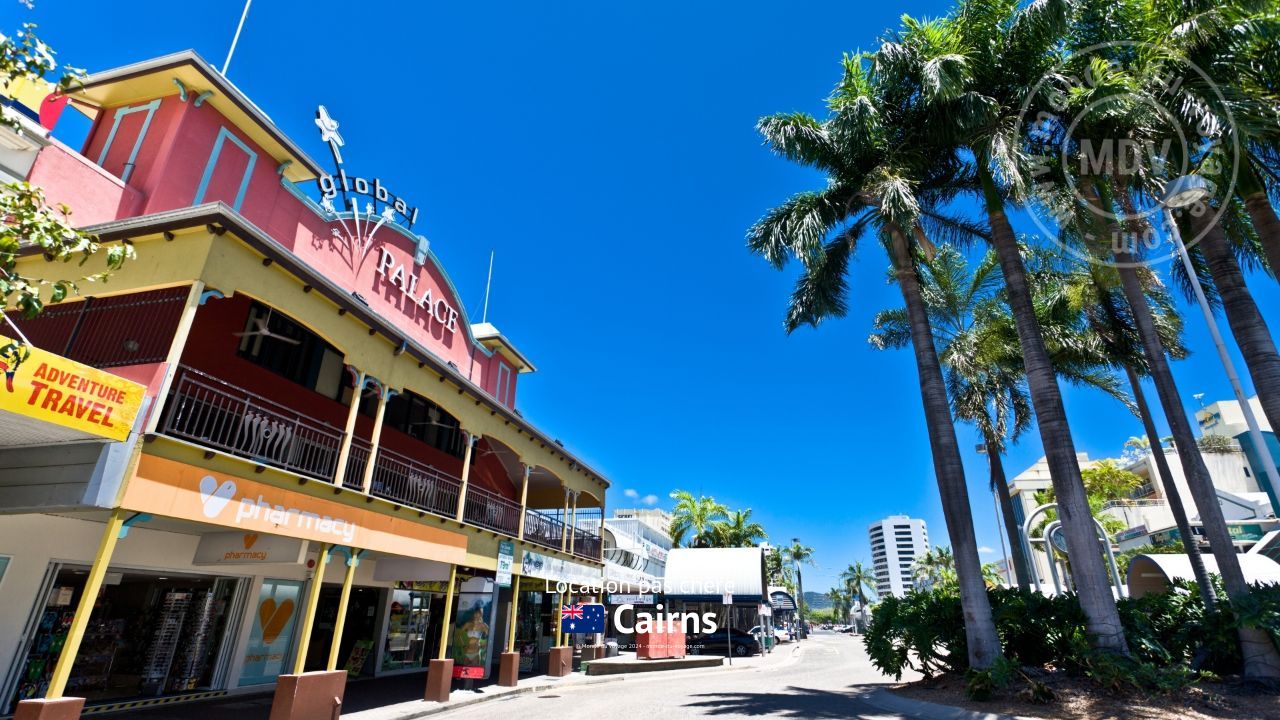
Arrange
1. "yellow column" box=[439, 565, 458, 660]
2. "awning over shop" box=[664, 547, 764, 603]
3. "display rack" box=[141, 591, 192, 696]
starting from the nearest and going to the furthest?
"display rack" box=[141, 591, 192, 696] → "yellow column" box=[439, 565, 458, 660] → "awning over shop" box=[664, 547, 764, 603]

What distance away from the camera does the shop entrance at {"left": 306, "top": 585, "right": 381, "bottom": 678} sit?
15.7 metres

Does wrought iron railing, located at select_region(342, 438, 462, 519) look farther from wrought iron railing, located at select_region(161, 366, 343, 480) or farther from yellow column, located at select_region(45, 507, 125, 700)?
yellow column, located at select_region(45, 507, 125, 700)

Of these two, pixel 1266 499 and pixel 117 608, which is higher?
pixel 1266 499

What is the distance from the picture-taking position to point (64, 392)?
22.8 ft

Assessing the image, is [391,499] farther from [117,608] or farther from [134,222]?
[134,222]

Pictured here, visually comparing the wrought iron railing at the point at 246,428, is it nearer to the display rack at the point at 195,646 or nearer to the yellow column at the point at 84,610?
the yellow column at the point at 84,610

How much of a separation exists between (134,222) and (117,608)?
796 cm

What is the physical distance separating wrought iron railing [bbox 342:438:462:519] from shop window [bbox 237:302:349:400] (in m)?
1.85

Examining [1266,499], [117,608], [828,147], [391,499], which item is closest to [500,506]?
[391,499]

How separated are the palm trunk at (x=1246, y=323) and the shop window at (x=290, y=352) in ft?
60.9

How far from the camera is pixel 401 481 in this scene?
1438 cm

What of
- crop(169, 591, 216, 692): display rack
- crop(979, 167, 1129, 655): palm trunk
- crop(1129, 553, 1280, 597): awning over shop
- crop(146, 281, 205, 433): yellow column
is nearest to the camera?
crop(146, 281, 205, 433): yellow column

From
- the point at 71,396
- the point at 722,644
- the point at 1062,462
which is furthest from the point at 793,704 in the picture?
the point at 722,644

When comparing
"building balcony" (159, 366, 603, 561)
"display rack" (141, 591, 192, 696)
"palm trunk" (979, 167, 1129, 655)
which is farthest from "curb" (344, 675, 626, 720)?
"palm trunk" (979, 167, 1129, 655)
